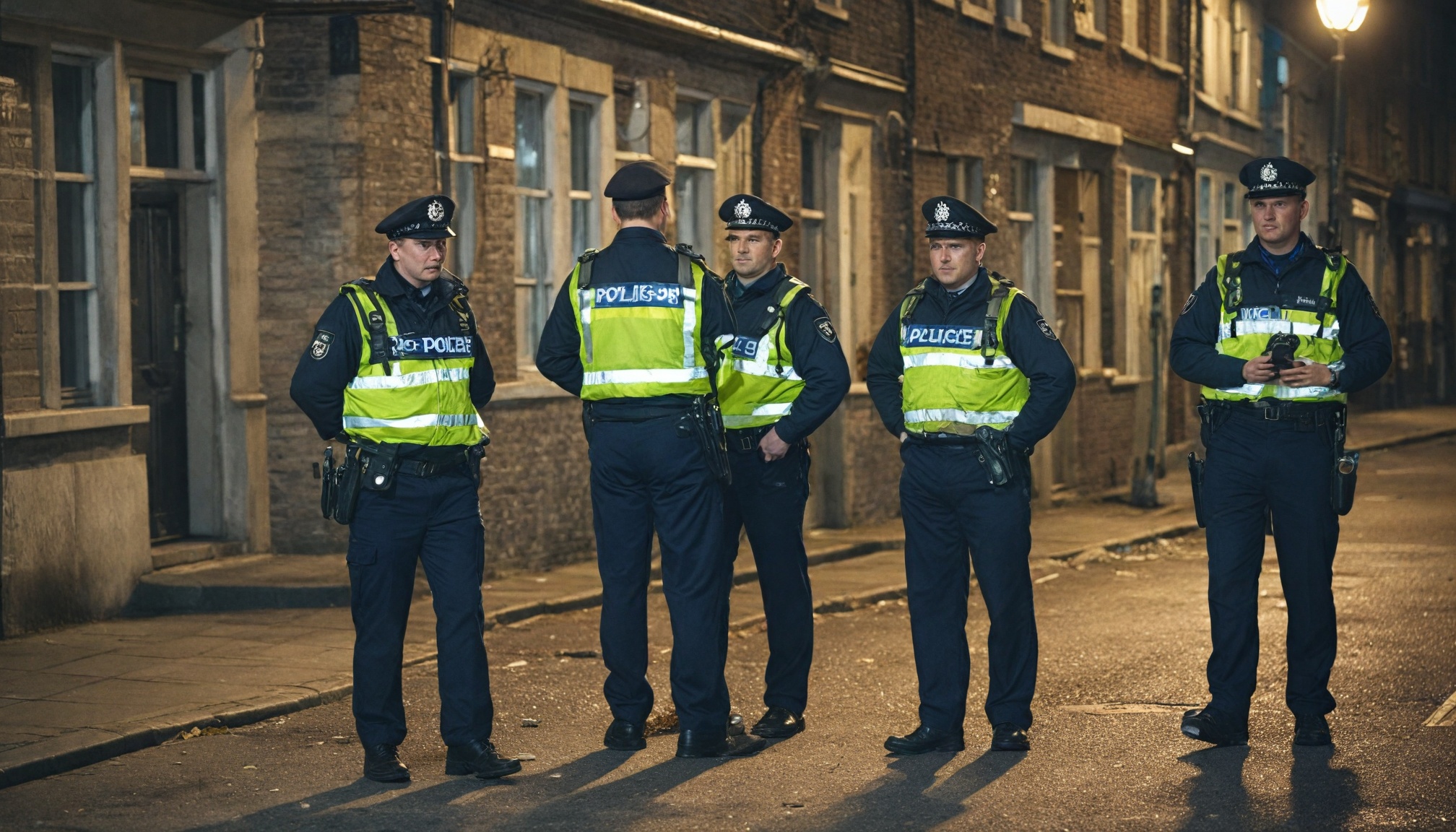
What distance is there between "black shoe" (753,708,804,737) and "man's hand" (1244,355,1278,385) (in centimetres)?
221

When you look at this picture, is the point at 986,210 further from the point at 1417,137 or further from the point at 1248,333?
the point at 1417,137

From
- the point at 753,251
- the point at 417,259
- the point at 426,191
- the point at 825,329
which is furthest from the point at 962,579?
the point at 426,191

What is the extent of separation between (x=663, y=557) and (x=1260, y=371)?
2.34 metres

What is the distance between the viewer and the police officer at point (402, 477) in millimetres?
7496

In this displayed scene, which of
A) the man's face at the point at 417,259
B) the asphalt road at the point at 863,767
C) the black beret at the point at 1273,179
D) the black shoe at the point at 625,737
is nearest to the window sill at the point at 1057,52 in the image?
the asphalt road at the point at 863,767

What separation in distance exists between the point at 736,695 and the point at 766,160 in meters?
8.46

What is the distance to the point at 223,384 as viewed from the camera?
12.7m

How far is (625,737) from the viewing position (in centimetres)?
802

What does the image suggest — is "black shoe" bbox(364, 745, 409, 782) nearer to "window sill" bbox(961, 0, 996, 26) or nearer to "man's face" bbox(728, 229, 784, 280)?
"man's face" bbox(728, 229, 784, 280)

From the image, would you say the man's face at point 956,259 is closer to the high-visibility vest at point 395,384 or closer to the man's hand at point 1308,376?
the man's hand at point 1308,376

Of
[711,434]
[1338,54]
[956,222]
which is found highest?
[1338,54]

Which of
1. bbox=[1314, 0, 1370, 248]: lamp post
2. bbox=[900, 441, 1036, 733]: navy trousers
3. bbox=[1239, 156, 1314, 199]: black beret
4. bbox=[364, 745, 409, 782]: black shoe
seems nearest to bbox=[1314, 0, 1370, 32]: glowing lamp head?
bbox=[1314, 0, 1370, 248]: lamp post

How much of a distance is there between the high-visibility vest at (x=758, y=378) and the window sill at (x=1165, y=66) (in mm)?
18460

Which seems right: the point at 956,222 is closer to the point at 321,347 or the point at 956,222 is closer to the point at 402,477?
the point at 402,477
